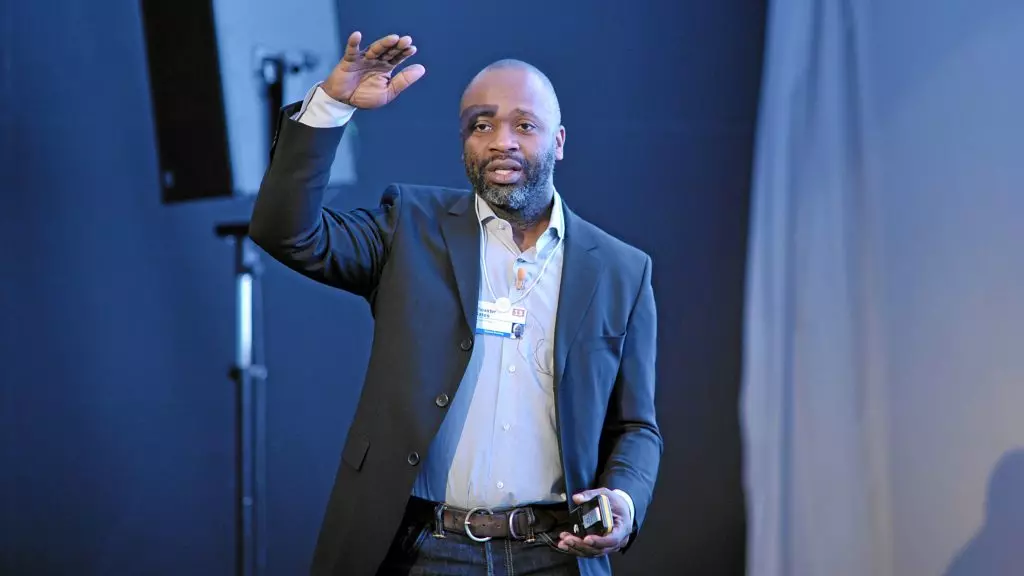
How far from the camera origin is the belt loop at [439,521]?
184 cm

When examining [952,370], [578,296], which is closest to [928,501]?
[952,370]

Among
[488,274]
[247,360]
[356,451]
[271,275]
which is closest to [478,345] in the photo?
[488,274]

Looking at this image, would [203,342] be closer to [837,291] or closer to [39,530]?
[39,530]

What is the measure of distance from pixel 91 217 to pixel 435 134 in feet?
4.03

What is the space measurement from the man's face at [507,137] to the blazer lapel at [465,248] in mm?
56

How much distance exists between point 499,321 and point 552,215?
0.30 metres

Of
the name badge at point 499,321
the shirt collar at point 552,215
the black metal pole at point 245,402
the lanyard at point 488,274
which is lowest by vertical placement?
the black metal pole at point 245,402

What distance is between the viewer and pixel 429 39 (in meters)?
3.68

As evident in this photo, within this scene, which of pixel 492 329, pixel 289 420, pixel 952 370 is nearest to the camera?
pixel 492 329

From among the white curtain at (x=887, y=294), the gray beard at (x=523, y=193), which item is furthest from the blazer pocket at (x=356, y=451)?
the white curtain at (x=887, y=294)

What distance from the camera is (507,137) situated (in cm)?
205

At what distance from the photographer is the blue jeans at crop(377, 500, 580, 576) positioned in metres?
1.82

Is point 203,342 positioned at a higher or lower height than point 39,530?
higher

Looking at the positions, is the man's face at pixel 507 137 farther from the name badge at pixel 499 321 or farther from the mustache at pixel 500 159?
the name badge at pixel 499 321
